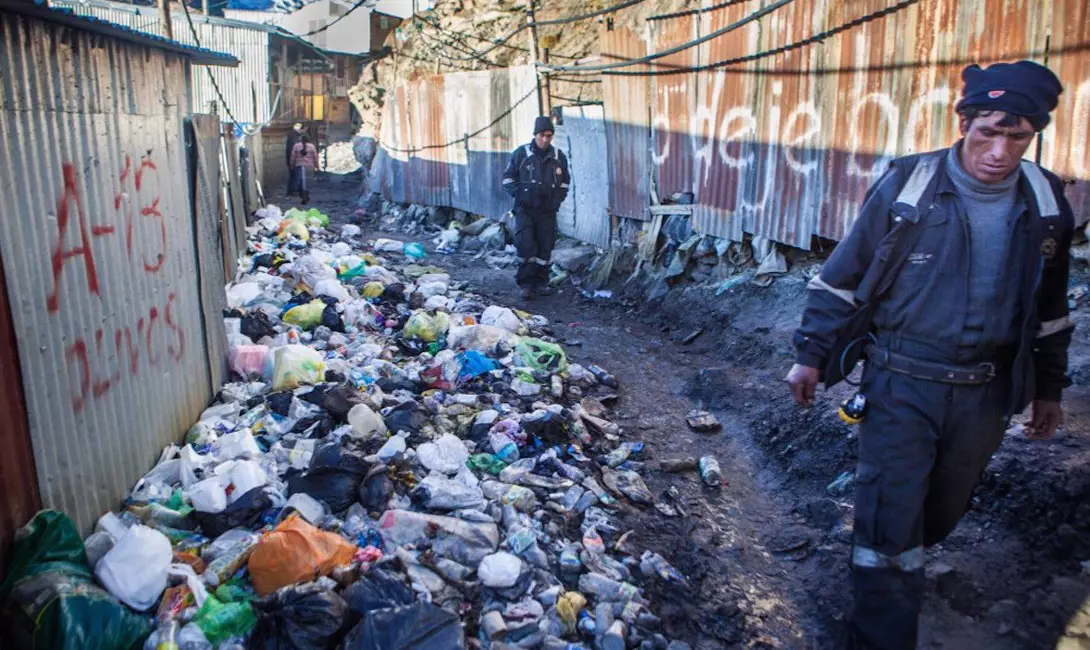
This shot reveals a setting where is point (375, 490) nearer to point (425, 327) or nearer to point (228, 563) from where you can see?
point (228, 563)

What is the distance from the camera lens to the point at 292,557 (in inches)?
120

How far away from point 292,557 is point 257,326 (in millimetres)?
3679

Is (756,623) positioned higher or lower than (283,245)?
lower

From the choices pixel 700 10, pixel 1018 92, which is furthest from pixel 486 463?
pixel 700 10

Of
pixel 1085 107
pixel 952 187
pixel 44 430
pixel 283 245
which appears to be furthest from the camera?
pixel 283 245

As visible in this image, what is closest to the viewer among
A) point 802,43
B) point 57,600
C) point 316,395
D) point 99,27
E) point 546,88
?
point 57,600

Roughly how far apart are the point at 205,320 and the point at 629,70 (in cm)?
649

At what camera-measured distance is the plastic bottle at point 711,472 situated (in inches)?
188

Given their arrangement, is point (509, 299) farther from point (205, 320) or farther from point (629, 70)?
point (205, 320)

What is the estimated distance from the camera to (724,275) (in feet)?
27.5

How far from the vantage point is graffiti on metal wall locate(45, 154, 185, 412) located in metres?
3.19

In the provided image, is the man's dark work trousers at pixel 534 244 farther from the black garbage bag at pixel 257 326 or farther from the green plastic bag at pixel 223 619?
the green plastic bag at pixel 223 619

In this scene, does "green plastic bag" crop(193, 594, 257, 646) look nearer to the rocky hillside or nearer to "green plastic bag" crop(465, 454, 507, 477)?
"green plastic bag" crop(465, 454, 507, 477)

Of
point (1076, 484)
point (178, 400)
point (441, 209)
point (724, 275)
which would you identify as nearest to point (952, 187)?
point (1076, 484)
